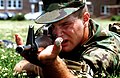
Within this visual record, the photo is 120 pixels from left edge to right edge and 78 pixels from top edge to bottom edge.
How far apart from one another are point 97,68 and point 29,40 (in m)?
0.98

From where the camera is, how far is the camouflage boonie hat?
395 cm

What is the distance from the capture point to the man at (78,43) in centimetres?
390

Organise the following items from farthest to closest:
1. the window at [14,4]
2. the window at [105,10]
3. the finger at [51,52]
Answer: the window at [105,10]
the window at [14,4]
the finger at [51,52]

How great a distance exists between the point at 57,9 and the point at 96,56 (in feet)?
1.81

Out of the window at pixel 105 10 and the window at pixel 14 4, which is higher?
the window at pixel 14 4

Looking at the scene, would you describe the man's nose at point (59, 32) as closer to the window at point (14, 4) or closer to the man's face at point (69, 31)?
the man's face at point (69, 31)

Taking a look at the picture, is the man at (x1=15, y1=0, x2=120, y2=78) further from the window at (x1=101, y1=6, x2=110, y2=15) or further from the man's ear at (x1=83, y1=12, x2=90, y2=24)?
the window at (x1=101, y1=6, x2=110, y2=15)

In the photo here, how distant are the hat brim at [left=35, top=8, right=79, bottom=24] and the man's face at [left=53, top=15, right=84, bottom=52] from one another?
42 millimetres

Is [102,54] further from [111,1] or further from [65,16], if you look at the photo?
[111,1]

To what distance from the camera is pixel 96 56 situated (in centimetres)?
417

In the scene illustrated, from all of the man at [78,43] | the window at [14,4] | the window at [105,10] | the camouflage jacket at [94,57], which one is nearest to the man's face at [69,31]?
the man at [78,43]

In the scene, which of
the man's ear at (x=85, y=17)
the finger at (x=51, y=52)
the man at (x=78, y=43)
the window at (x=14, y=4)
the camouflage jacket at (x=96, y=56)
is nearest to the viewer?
the finger at (x=51, y=52)

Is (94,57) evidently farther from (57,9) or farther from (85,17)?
(57,9)

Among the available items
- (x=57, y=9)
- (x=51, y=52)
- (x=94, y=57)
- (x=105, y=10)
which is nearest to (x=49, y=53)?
(x=51, y=52)
